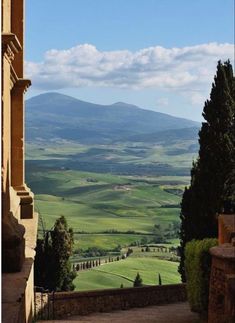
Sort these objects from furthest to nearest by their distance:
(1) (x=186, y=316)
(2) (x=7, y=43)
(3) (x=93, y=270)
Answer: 1. (3) (x=93, y=270)
2. (1) (x=186, y=316)
3. (2) (x=7, y=43)

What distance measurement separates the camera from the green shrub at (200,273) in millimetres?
17188

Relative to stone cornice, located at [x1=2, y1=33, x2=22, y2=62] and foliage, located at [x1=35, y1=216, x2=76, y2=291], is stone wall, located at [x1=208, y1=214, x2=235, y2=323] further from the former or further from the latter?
foliage, located at [x1=35, y1=216, x2=76, y2=291]

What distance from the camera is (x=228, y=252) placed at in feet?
45.5

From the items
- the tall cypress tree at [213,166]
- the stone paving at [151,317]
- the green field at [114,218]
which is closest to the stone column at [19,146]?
the stone paving at [151,317]

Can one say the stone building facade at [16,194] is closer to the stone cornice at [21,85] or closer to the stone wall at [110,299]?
the stone cornice at [21,85]

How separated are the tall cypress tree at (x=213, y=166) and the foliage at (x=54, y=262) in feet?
16.2

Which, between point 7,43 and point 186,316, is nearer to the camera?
point 7,43

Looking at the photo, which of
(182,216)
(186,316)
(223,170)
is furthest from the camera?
(182,216)

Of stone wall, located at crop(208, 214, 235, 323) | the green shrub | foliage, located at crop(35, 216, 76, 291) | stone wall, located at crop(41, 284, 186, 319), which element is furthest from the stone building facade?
foliage, located at crop(35, 216, 76, 291)

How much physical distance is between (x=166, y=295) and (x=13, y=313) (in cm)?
1875

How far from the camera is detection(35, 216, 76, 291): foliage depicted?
81.8ft

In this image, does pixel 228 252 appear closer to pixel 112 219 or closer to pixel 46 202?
pixel 112 219

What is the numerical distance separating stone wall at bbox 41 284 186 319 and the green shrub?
5.04 meters

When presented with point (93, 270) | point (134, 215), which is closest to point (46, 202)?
point (134, 215)
